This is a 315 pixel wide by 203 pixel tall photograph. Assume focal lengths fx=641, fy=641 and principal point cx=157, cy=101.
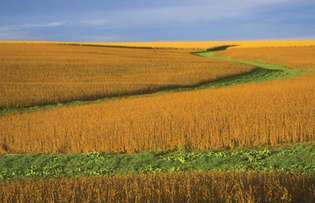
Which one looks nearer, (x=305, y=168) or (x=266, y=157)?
(x=305, y=168)

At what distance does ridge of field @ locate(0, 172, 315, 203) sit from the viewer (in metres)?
8.44

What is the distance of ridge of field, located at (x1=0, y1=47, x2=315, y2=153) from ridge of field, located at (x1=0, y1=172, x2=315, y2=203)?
8.83 metres

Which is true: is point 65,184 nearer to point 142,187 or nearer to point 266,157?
point 142,187

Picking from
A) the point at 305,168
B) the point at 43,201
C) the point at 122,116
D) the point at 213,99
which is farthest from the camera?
the point at 213,99

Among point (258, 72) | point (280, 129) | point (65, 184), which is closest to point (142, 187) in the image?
point (65, 184)

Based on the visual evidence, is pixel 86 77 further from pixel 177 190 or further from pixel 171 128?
pixel 177 190

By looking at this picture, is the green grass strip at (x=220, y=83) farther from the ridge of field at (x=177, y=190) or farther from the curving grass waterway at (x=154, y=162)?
the ridge of field at (x=177, y=190)

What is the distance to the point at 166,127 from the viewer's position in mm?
19625

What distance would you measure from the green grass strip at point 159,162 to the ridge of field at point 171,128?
0.74 metres

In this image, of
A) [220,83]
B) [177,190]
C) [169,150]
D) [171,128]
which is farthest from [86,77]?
[177,190]

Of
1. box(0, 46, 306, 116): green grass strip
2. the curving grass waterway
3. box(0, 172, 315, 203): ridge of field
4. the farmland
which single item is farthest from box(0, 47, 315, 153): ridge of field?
box(0, 172, 315, 203): ridge of field

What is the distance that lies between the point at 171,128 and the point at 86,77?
27.2 m

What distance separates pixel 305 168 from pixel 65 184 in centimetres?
755

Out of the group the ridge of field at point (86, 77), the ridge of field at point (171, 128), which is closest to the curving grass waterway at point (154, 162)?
the ridge of field at point (171, 128)
